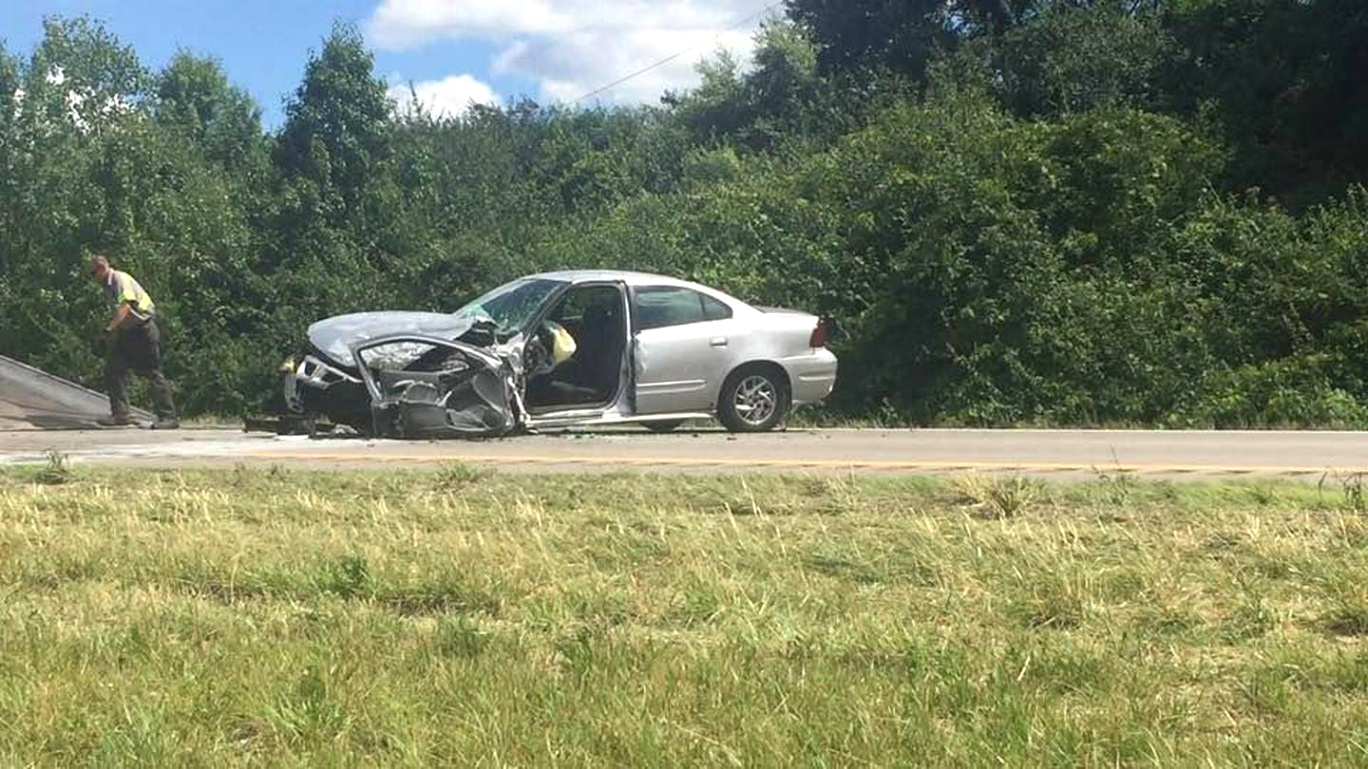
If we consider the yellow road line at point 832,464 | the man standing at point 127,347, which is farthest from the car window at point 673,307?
the man standing at point 127,347

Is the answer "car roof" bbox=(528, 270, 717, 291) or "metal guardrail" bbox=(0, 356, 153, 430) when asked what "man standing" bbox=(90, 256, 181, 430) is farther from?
"car roof" bbox=(528, 270, 717, 291)

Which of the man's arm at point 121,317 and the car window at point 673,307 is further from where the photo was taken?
the man's arm at point 121,317

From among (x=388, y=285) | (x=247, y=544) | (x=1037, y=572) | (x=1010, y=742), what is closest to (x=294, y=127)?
(x=388, y=285)

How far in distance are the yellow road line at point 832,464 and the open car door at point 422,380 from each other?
3.11 feet

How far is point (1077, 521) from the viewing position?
7758mm

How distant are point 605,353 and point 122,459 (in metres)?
4.32

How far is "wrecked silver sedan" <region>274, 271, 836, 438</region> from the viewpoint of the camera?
12508 mm

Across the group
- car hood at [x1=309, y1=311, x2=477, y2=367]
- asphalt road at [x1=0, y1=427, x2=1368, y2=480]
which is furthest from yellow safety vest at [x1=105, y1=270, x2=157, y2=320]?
car hood at [x1=309, y1=311, x2=477, y2=367]

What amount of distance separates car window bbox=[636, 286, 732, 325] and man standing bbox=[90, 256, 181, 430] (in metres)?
5.21

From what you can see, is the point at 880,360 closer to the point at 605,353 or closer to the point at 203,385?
the point at 605,353

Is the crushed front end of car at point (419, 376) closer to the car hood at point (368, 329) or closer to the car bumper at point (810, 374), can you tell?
the car hood at point (368, 329)

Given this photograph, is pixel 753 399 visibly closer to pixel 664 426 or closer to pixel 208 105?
pixel 664 426

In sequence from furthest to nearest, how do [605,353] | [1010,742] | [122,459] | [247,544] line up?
1. [605,353]
2. [122,459]
3. [247,544]
4. [1010,742]

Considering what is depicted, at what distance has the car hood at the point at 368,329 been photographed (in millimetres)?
12664
